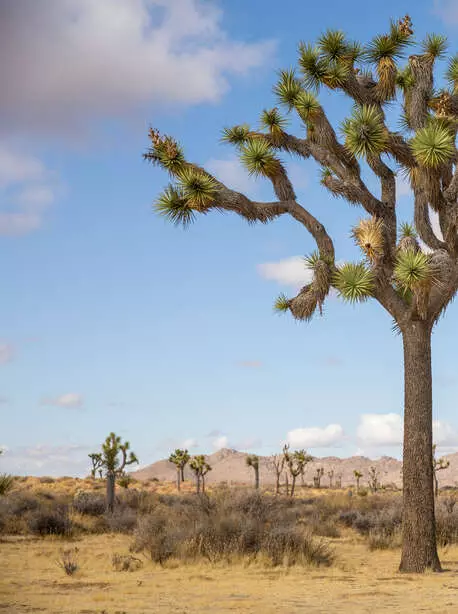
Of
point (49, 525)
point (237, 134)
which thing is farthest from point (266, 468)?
point (237, 134)

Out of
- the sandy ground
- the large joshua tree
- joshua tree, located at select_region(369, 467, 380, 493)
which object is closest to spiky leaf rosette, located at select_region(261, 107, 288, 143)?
the large joshua tree

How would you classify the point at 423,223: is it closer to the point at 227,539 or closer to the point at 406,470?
the point at 406,470

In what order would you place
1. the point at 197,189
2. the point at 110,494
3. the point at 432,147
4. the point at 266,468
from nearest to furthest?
the point at 432,147 → the point at 197,189 → the point at 110,494 → the point at 266,468

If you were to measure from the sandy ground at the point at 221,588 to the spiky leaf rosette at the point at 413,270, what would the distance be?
493cm

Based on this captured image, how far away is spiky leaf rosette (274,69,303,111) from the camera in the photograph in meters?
15.7

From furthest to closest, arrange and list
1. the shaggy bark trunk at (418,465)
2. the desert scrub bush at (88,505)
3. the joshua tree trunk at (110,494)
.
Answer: the joshua tree trunk at (110,494), the desert scrub bush at (88,505), the shaggy bark trunk at (418,465)

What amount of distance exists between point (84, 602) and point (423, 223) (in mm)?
9181

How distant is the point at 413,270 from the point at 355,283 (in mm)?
1039

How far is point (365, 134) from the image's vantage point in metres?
14.1

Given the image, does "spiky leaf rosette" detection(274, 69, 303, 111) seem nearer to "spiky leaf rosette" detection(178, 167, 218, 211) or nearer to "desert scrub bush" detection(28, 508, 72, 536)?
"spiky leaf rosette" detection(178, 167, 218, 211)

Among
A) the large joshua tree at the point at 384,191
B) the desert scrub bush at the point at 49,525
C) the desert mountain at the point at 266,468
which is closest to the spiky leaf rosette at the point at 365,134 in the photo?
the large joshua tree at the point at 384,191

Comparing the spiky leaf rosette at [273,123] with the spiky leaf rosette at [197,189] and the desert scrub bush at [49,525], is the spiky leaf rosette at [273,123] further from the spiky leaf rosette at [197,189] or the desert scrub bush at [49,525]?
the desert scrub bush at [49,525]

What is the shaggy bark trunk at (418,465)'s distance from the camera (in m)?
13.6

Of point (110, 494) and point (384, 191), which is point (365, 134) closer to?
point (384, 191)
